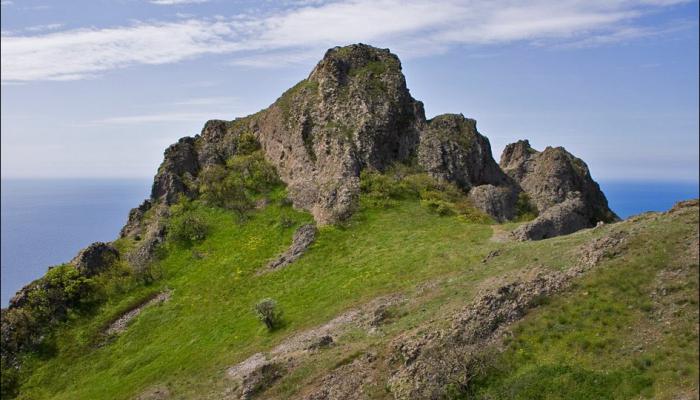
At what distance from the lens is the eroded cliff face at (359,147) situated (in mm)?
73750

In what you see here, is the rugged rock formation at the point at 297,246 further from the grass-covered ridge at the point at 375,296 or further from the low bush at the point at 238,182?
the low bush at the point at 238,182

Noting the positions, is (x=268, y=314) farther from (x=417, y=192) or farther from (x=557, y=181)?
(x=557, y=181)

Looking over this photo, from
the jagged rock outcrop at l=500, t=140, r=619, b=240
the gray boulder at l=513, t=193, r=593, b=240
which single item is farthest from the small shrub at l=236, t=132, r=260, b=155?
the gray boulder at l=513, t=193, r=593, b=240

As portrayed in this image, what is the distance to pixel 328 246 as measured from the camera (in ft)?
191

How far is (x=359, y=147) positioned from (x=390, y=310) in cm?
3959

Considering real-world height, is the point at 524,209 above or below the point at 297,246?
below

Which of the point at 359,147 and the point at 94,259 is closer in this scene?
the point at 94,259

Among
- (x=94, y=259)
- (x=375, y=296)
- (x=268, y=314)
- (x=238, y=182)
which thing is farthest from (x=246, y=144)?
(x=375, y=296)

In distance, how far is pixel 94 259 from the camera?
65.3 metres

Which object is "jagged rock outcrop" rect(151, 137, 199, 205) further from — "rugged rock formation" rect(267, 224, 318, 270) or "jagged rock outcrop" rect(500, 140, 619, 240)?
"jagged rock outcrop" rect(500, 140, 619, 240)

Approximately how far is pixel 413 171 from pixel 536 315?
155ft

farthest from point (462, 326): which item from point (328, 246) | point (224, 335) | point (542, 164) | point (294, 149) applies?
point (542, 164)

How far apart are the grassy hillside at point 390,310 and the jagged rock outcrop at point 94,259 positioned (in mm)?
6037

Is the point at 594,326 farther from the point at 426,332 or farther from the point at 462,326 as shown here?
the point at 426,332
